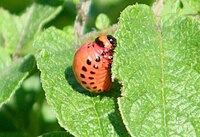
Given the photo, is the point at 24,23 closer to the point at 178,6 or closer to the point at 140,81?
the point at 178,6

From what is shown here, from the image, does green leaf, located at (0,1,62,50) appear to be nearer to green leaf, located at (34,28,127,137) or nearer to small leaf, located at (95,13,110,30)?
small leaf, located at (95,13,110,30)

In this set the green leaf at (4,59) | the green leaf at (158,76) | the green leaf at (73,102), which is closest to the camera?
the green leaf at (158,76)

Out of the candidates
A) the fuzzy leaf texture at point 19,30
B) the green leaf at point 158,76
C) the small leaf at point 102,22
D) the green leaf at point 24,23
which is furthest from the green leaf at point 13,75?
the green leaf at point 158,76

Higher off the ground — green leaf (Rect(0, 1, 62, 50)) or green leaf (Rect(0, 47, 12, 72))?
green leaf (Rect(0, 1, 62, 50))

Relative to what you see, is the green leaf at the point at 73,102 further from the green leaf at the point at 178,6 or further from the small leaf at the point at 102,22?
the green leaf at the point at 178,6

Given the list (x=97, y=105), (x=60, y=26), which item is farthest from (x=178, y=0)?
(x=60, y=26)

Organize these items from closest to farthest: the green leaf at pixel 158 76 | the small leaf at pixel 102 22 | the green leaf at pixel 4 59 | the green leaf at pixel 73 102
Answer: the green leaf at pixel 158 76
the green leaf at pixel 73 102
the small leaf at pixel 102 22
the green leaf at pixel 4 59

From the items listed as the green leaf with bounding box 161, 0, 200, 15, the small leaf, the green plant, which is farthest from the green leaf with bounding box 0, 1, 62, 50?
the green leaf with bounding box 161, 0, 200, 15

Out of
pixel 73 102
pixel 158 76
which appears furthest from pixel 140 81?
pixel 73 102
